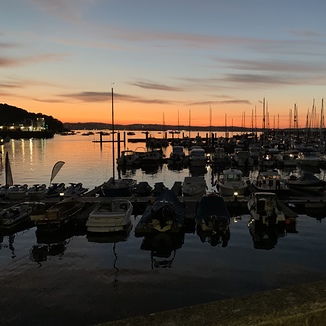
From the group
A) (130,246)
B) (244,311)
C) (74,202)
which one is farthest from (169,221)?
(244,311)

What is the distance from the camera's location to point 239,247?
73.9 feet

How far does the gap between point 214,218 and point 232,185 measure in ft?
38.4

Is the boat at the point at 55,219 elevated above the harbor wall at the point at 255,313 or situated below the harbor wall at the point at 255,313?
below

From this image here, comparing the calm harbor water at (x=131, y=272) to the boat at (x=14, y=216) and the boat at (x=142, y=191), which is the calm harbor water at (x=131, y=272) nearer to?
the boat at (x=14, y=216)

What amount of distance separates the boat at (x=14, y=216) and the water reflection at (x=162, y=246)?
411 inches

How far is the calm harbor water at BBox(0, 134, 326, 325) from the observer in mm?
14883

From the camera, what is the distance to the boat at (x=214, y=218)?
2403 cm

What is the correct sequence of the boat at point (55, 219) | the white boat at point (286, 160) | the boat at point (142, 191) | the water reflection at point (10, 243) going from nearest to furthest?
1. the water reflection at point (10, 243)
2. the boat at point (55, 219)
3. the boat at point (142, 191)
4. the white boat at point (286, 160)

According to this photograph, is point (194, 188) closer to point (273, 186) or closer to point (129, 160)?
point (273, 186)

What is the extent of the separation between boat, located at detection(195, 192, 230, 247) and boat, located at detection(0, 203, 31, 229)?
13.9 meters

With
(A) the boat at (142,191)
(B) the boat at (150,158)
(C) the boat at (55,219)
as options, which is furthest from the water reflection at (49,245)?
(B) the boat at (150,158)

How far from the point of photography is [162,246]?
74.8 feet

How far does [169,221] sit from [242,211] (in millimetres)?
9936

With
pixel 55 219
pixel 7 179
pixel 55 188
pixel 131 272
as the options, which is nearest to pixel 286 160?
pixel 55 188
